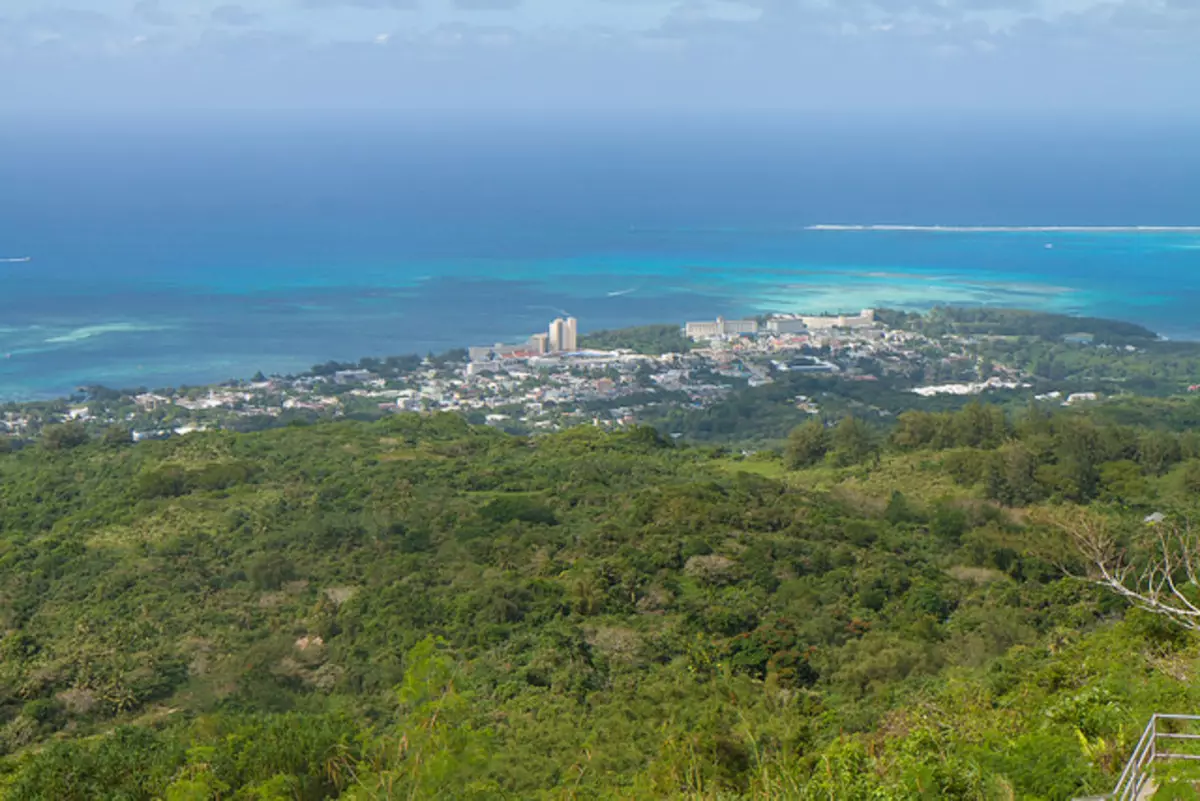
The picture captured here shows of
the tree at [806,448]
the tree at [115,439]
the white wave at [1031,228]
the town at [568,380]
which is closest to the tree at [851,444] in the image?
the tree at [806,448]

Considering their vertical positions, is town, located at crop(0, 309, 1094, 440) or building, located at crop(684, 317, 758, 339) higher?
building, located at crop(684, 317, 758, 339)

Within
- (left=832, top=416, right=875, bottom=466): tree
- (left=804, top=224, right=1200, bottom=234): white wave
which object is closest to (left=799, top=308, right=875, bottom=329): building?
(left=832, top=416, right=875, bottom=466): tree

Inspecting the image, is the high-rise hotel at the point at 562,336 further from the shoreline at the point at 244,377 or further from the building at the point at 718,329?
the building at the point at 718,329

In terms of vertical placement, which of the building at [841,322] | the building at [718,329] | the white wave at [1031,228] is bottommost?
the building at [718,329]

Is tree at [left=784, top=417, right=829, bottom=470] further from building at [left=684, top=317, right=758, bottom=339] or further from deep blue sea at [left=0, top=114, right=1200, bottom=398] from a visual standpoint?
deep blue sea at [left=0, top=114, right=1200, bottom=398]

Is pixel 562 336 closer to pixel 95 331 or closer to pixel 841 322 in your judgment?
pixel 841 322

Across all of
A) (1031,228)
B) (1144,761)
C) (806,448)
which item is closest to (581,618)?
(1144,761)
